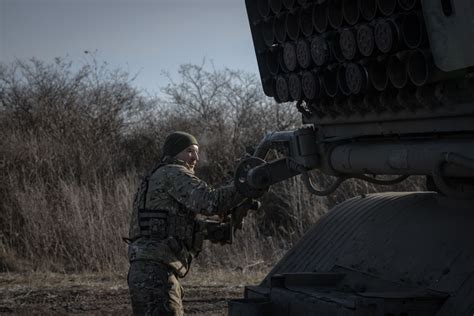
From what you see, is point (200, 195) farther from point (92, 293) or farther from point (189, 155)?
point (92, 293)

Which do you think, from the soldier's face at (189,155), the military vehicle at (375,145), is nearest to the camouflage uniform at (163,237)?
the soldier's face at (189,155)

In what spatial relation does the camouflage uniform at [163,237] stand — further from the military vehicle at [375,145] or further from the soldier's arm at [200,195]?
the military vehicle at [375,145]

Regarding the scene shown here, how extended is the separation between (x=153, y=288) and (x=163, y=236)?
34cm

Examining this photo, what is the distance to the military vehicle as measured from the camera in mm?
4000

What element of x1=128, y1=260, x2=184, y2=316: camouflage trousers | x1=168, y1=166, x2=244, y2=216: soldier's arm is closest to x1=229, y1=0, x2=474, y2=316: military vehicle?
x1=168, y1=166, x2=244, y2=216: soldier's arm

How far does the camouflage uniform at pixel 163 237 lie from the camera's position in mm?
5812

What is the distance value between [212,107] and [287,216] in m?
3.76

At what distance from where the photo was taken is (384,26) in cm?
416

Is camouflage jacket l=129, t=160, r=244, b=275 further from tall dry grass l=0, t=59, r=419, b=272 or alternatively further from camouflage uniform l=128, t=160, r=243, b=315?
tall dry grass l=0, t=59, r=419, b=272

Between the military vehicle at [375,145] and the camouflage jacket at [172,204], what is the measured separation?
354 millimetres

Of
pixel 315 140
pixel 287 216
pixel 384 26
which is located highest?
pixel 384 26

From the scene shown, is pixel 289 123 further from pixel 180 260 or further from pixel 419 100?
pixel 419 100

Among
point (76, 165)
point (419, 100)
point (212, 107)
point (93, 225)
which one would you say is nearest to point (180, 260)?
point (419, 100)

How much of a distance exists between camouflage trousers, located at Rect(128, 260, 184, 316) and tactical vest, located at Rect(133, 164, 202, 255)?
0.64 ft
